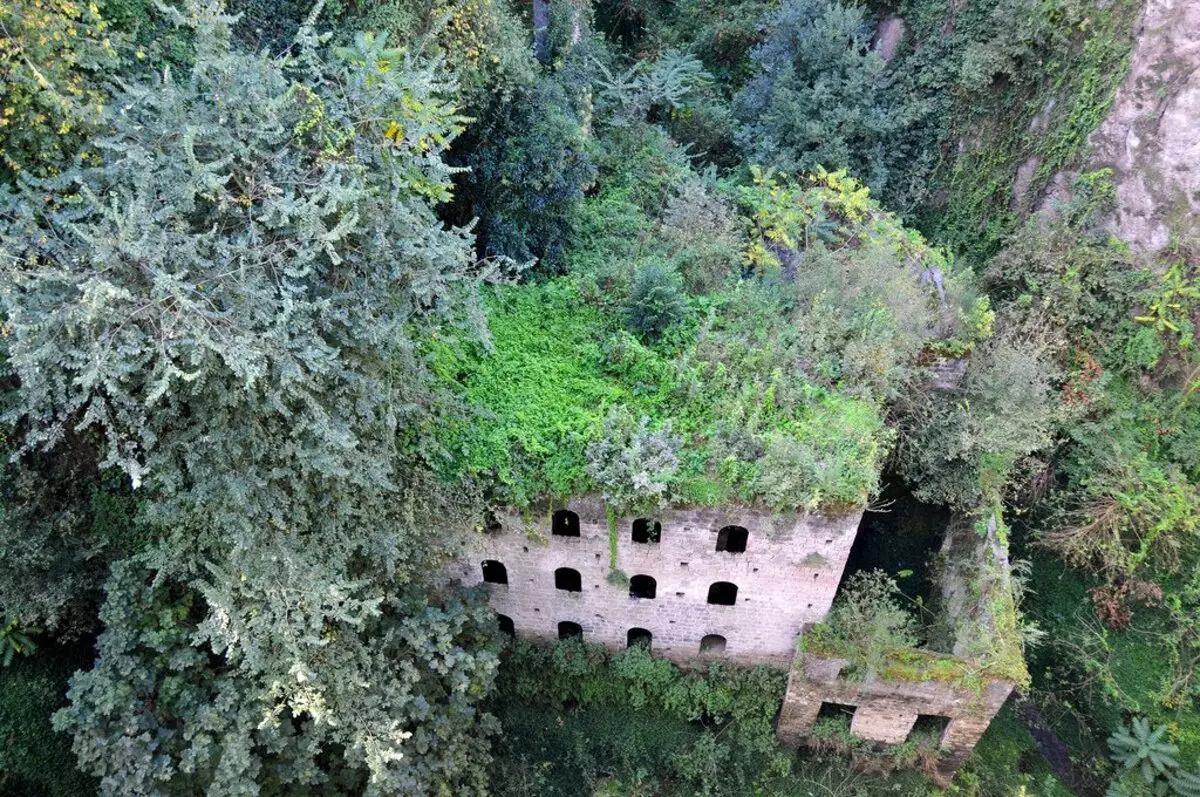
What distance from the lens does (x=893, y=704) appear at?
543 inches

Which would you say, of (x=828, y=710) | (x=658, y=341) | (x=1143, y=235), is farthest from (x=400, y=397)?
(x=1143, y=235)

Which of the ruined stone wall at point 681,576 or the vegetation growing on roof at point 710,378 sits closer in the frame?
the vegetation growing on roof at point 710,378

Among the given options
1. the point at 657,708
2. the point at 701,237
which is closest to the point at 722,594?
the point at 657,708

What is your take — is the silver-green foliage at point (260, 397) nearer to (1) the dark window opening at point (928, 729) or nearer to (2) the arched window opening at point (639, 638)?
(2) the arched window opening at point (639, 638)

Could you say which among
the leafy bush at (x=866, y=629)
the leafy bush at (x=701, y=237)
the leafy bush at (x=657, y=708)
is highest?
the leafy bush at (x=701, y=237)

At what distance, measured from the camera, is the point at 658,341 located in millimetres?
14016

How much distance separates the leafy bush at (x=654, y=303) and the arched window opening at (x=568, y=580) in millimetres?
4407

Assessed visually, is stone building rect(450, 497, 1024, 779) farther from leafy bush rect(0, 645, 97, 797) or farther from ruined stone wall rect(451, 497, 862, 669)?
leafy bush rect(0, 645, 97, 797)

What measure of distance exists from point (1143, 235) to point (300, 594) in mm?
18658

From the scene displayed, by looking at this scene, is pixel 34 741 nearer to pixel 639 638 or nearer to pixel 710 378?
pixel 639 638

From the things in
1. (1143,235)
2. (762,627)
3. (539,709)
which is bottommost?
(539,709)

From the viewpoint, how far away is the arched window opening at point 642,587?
13875 mm

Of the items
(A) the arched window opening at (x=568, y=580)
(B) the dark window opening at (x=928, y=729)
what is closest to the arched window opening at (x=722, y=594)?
(A) the arched window opening at (x=568, y=580)

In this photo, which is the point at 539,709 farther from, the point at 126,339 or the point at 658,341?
the point at 126,339
